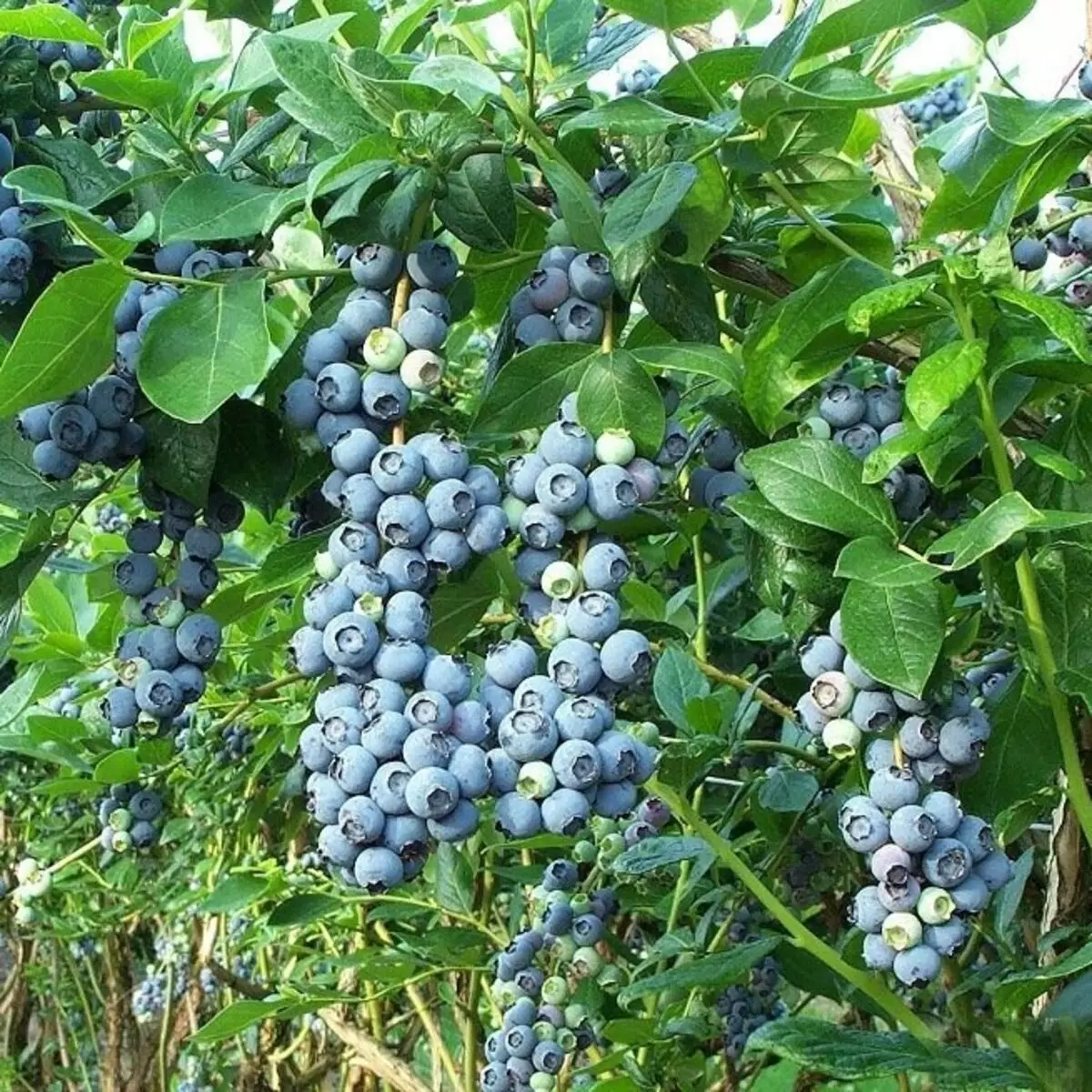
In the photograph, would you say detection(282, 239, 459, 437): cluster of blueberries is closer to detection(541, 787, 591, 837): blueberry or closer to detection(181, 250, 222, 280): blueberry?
detection(181, 250, 222, 280): blueberry

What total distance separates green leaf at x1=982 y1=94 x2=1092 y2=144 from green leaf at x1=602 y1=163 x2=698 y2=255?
140 millimetres

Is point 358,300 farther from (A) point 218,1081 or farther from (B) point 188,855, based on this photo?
(A) point 218,1081

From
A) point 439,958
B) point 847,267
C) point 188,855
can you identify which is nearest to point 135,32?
point 847,267

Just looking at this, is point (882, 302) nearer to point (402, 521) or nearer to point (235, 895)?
point (402, 521)

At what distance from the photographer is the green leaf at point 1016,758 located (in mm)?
789

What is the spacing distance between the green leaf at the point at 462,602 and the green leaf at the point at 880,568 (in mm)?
214

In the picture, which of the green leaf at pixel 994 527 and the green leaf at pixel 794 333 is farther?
the green leaf at pixel 794 333

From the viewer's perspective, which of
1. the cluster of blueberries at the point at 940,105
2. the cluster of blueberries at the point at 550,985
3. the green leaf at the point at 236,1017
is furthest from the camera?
the cluster of blueberries at the point at 940,105

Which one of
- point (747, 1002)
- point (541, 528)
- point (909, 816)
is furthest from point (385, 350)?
point (747, 1002)

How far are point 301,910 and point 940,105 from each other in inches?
42.5

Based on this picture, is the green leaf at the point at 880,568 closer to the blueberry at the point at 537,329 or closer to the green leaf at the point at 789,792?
the blueberry at the point at 537,329

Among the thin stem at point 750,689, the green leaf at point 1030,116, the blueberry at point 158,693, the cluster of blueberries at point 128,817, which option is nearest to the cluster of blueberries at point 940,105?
the thin stem at point 750,689

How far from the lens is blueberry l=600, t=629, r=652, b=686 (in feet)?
1.97

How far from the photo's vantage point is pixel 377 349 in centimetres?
65
